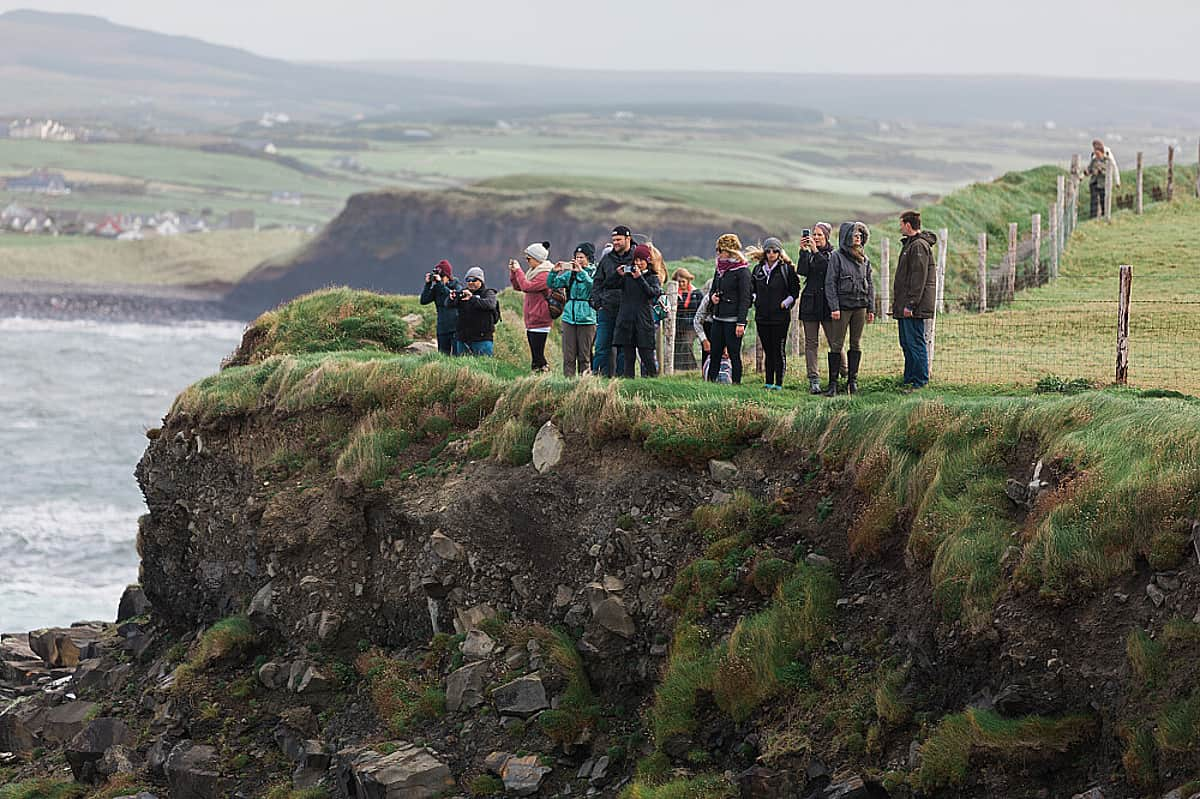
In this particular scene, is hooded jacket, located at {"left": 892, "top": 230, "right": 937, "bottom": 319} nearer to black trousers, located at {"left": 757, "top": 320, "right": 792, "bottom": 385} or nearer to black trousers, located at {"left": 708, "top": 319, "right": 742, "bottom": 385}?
black trousers, located at {"left": 757, "top": 320, "right": 792, "bottom": 385}

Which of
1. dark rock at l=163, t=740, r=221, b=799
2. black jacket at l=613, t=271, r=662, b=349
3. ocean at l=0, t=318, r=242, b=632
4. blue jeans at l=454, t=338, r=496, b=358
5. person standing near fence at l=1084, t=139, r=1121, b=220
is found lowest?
ocean at l=0, t=318, r=242, b=632

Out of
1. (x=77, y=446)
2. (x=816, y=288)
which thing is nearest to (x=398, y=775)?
(x=816, y=288)

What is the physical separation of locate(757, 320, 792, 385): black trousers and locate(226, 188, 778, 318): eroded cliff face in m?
93.6

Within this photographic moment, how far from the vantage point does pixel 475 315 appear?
24.9 meters

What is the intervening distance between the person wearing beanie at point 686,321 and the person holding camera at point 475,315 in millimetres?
3059

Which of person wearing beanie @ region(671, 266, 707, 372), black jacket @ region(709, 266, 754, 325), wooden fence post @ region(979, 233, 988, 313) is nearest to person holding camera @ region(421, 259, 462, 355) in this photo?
person wearing beanie @ region(671, 266, 707, 372)

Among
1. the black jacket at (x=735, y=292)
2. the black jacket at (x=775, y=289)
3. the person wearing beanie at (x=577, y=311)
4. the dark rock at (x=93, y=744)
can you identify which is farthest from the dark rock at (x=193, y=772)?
the black jacket at (x=775, y=289)

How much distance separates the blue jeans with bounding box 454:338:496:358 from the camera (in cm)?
2500

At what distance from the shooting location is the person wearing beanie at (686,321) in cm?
2434

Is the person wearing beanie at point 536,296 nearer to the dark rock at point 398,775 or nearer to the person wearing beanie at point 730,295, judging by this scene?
the person wearing beanie at point 730,295

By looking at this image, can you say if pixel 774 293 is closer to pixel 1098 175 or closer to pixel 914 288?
pixel 914 288

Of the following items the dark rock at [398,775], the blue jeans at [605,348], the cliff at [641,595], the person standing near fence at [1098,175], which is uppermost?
the person standing near fence at [1098,175]

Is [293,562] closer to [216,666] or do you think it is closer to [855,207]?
[216,666]

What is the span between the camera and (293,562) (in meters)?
21.5
